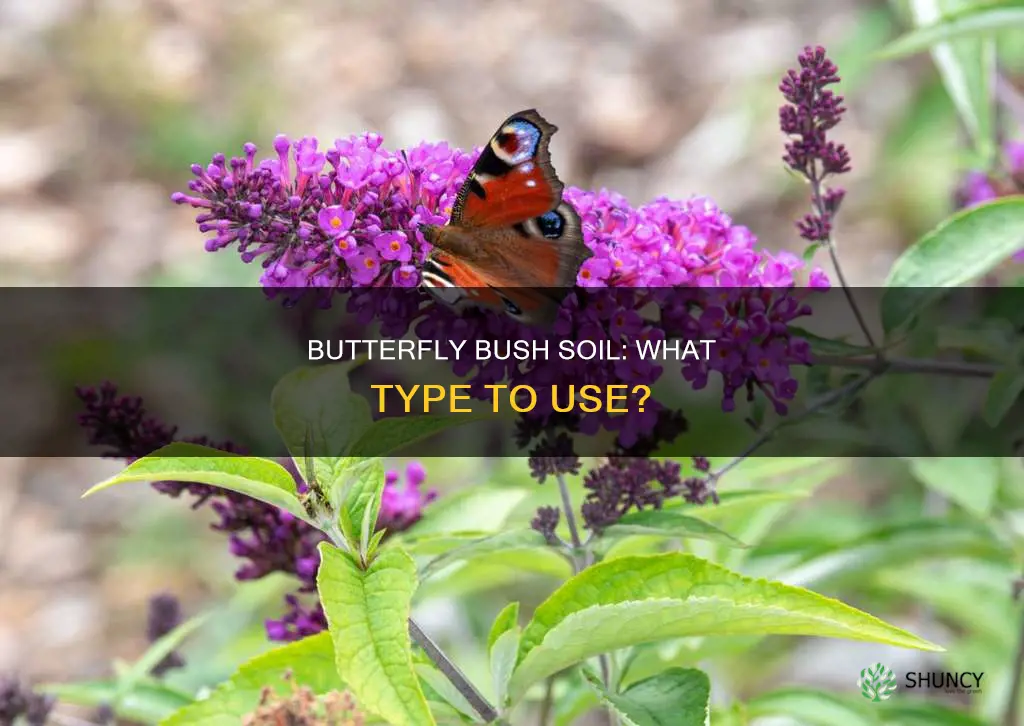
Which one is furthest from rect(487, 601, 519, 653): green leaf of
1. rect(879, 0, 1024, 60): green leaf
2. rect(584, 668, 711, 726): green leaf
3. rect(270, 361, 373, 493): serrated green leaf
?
rect(879, 0, 1024, 60): green leaf

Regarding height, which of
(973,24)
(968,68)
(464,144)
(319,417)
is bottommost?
(319,417)

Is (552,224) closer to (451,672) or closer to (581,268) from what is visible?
(581,268)

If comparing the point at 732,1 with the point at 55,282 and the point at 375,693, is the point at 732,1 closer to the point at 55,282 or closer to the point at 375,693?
the point at 55,282

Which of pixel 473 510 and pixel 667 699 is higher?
pixel 473 510

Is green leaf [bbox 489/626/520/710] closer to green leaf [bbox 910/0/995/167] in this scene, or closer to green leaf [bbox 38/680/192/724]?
green leaf [bbox 38/680/192/724]

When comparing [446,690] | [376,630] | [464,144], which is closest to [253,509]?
[446,690]

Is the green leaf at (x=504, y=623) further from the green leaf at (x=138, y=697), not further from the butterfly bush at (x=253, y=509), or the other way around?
the green leaf at (x=138, y=697)

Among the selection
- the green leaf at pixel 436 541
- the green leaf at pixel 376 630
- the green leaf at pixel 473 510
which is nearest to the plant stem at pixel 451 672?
the green leaf at pixel 376 630
